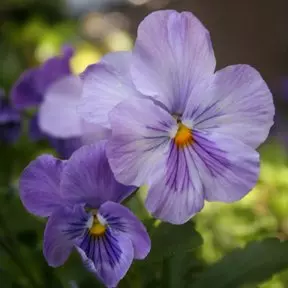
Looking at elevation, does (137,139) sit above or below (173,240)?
above

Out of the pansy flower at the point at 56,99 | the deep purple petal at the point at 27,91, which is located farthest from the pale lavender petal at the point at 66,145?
the deep purple petal at the point at 27,91

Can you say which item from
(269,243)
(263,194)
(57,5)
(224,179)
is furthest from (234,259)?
(57,5)

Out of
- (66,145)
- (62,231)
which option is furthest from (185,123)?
(66,145)

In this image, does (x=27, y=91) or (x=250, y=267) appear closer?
(x=250, y=267)

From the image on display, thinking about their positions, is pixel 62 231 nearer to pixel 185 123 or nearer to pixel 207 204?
pixel 185 123

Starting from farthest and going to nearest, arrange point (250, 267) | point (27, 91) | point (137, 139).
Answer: point (27, 91)
point (250, 267)
point (137, 139)

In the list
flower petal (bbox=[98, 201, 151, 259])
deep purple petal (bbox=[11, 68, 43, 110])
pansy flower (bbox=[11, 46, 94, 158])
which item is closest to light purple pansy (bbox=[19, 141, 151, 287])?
flower petal (bbox=[98, 201, 151, 259])

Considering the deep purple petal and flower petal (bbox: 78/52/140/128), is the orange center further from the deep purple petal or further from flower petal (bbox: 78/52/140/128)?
the deep purple petal

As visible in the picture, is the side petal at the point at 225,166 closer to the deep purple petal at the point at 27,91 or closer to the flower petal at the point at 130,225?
the flower petal at the point at 130,225
